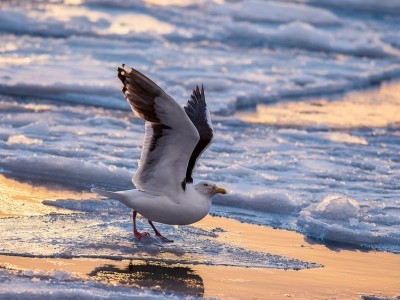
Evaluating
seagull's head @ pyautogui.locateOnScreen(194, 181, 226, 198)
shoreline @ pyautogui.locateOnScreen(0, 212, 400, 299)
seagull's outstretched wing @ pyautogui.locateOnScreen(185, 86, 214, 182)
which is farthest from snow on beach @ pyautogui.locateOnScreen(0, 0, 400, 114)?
seagull's head @ pyautogui.locateOnScreen(194, 181, 226, 198)

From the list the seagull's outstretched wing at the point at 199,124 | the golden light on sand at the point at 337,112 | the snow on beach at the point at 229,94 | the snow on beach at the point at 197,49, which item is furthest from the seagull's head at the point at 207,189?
the snow on beach at the point at 197,49

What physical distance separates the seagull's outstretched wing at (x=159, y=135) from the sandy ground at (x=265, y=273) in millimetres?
682

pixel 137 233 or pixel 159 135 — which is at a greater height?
pixel 159 135

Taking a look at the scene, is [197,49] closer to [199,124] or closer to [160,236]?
[199,124]

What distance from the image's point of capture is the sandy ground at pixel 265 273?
6.79m

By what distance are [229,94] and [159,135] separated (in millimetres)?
7629

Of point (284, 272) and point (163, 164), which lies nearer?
point (284, 272)

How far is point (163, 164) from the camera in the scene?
24.8 ft

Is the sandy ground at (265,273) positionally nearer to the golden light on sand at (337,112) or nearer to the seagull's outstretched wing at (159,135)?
the seagull's outstretched wing at (159,135)

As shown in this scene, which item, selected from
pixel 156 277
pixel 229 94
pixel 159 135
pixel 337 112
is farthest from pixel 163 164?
pixel 229 94

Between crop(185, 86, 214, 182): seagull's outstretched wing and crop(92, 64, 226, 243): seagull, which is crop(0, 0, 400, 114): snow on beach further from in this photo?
crop(92, 64, 226, 243): seagull

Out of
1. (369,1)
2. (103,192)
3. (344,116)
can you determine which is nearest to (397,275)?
(103,192)

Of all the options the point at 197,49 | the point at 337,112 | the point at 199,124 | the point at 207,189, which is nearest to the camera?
the point at 207,189

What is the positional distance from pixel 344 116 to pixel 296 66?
400cm
